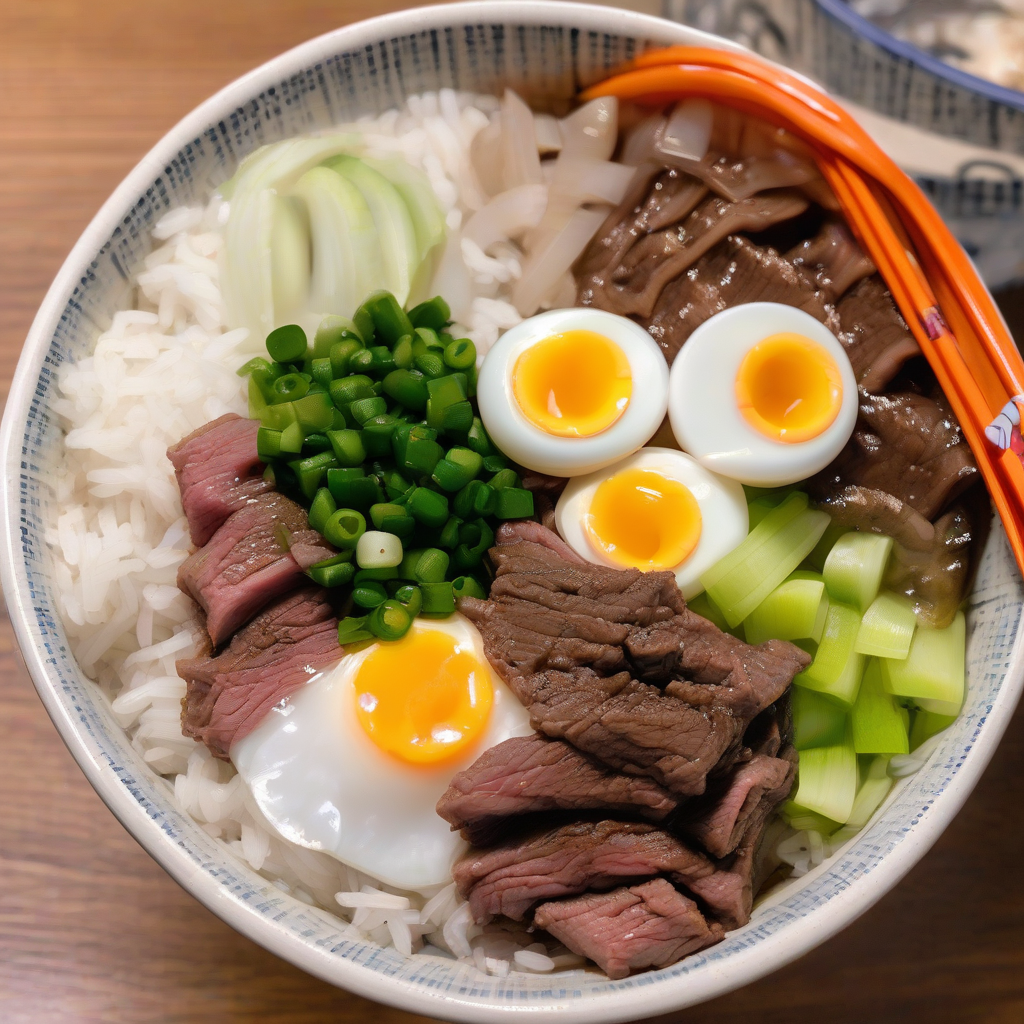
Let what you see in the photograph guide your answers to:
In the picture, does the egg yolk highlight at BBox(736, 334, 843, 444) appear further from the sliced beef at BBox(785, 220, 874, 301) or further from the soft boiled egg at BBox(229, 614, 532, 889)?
the soft boiled egg at BBox(229, 614, 532, 889)

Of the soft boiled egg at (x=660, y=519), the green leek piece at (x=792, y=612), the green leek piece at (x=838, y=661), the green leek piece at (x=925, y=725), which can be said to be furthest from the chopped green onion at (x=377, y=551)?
the green leek piece at (x=925, y=725)

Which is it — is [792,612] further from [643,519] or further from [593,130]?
[593,130]

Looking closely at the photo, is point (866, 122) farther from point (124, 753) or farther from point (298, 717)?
point (124, 753)

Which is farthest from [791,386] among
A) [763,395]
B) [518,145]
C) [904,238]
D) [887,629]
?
[518,145]

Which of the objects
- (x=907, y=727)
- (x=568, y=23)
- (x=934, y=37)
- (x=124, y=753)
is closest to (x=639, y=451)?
(x=907, y=727)

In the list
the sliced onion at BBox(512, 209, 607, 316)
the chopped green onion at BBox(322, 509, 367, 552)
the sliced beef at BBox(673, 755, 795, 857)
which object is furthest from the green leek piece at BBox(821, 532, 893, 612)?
the chopped green onion at BBox(322, 509, 367, 552)

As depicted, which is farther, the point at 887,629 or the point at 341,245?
the point at 341,245
